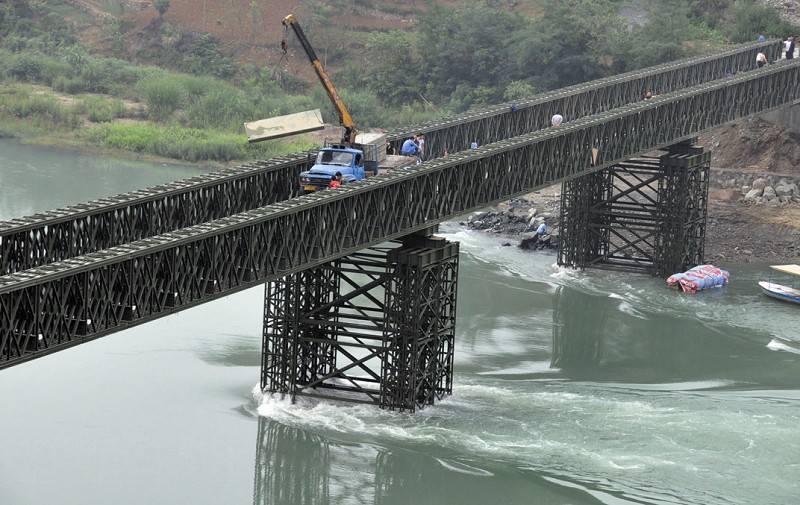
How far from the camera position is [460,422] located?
131 ft

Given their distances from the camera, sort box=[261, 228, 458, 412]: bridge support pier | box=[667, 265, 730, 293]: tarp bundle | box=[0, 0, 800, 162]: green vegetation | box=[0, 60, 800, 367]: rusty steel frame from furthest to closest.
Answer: box=[0, 0, 800, 162]: green vegetation
box=[667, 265, 730, 293]: tarp bundle
box=[261, 228, 458, 412]: bridge support pier
box=[0, 60, 800, 367]: rusty steel frame

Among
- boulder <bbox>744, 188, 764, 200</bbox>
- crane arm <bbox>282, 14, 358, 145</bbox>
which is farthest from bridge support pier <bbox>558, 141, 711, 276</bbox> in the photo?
crane arm <bbox>282, 14, 358, 145</bbox>

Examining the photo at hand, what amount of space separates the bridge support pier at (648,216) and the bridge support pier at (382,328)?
20309 mm

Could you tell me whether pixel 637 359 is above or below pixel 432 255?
below

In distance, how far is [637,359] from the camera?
162 ft

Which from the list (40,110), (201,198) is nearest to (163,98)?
(40,110)

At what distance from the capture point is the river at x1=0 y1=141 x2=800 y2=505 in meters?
35.8

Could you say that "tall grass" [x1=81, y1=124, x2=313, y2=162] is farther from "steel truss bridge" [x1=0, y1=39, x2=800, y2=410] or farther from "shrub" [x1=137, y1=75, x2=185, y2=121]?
"steel truss bridge" [x1=0, y1=39, x2=800, y2=410]

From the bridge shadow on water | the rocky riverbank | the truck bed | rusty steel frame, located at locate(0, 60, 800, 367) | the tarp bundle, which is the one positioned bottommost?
the bridge shadow on water

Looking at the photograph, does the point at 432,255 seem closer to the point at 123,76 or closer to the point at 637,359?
the point at 637,359

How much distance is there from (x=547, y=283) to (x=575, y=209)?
3812 mm

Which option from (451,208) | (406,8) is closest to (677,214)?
(451,208)

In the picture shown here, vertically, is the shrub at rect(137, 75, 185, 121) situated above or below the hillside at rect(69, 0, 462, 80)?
below

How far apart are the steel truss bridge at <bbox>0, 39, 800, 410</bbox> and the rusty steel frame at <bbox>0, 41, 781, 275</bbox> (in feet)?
0.17
